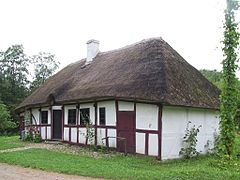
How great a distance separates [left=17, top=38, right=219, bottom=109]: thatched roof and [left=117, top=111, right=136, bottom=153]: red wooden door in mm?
998

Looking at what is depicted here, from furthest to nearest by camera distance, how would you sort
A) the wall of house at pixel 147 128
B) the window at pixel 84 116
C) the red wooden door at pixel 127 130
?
the window at pixel 84 116, the red wooden door at pixel 127 130, the wall of house at pixel 147 128

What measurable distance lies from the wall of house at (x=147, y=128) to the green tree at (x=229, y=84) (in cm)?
299

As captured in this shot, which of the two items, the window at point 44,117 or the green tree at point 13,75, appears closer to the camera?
the window at point 44,117

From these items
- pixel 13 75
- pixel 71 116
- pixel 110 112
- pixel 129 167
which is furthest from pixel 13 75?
pixel 129 167

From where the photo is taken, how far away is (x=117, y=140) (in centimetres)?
1672

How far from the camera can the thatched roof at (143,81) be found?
15.3 meters

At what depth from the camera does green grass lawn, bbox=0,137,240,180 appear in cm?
1024

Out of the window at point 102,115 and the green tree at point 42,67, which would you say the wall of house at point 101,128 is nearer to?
the window at point 102,115

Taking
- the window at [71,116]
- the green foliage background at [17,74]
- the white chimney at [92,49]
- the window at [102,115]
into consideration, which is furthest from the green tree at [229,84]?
the green foliage background at [17,74]

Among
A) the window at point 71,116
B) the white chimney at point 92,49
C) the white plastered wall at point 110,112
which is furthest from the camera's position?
the white chimney at point 92,49

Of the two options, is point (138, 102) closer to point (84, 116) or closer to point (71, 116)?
point (84, 116)

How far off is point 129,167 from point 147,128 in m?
3.31

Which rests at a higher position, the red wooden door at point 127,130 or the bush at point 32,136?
the red wooden door at point 127,130

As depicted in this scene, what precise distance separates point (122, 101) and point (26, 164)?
18.3 feet
